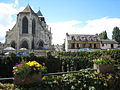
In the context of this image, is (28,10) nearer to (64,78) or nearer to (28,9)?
(28,9)

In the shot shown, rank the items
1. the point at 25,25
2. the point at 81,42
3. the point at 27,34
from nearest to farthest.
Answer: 1. the point at 27,34
2. the point at 25,25
3. the point at 81,42

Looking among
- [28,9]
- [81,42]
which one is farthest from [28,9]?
[81,42]

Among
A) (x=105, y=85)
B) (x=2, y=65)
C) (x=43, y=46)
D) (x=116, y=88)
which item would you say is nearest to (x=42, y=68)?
(x=105, y=85)

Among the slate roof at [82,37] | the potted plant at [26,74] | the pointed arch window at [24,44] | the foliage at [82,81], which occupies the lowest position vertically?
the foliage at [82,81]

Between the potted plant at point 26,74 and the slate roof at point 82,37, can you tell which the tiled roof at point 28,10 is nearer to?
the slate roof at point 82,37

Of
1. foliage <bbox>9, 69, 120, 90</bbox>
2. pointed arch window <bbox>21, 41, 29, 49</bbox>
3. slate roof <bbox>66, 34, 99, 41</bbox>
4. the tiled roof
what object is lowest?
foliage <bbox>9, 69, 120, 90</bbox>

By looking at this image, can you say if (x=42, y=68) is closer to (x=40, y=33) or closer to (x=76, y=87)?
(x=76, y=87)

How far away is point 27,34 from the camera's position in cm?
4603

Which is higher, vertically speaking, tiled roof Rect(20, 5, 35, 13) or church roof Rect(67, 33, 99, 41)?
tiled roof Rect(20, 5, 35, 13)

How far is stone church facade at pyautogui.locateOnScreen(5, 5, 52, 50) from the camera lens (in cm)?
4566

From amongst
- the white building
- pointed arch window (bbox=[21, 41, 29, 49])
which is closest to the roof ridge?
pointed arch window (bbox=[21, 41, 29, 49])

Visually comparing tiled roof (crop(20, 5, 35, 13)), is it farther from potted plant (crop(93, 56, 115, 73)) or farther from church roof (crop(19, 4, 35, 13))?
potted plant (crop(93, 56, 115, 73))

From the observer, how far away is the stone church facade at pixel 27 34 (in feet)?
150

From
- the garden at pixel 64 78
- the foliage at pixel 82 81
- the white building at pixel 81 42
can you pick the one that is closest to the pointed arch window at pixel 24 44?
the white building at pixel 81 42
